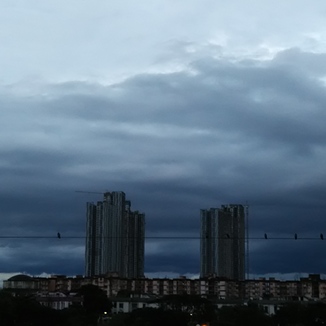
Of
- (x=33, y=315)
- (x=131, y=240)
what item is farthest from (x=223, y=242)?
(x=33, y=315)

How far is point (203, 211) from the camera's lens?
132 meters

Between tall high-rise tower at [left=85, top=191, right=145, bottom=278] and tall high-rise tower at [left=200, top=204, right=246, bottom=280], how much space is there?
12.5 metres

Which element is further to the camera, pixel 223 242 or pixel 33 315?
pixel 223 242

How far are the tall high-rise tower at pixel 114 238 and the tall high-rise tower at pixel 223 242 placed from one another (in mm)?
12473

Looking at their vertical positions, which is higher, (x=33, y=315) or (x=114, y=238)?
(x=114, y=238)

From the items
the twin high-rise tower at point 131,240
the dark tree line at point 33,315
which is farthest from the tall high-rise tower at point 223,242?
the dark tree line at point 33,315

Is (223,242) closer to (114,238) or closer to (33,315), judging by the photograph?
(114,238)

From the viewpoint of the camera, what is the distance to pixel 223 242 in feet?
438

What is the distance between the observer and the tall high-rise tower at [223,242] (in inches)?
5059

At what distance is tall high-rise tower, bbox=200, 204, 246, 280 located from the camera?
128500 mm

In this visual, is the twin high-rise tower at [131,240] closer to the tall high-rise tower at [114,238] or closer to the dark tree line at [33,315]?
the tall high-rise tower at [114,238]

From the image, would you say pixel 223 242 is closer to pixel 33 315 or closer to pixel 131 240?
pixel 131 240

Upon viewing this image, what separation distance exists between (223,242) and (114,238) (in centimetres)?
2265

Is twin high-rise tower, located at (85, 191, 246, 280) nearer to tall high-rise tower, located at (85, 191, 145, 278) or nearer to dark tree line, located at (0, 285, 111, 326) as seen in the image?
tall high-rise tower, located at (85, 191, 145, 278)
